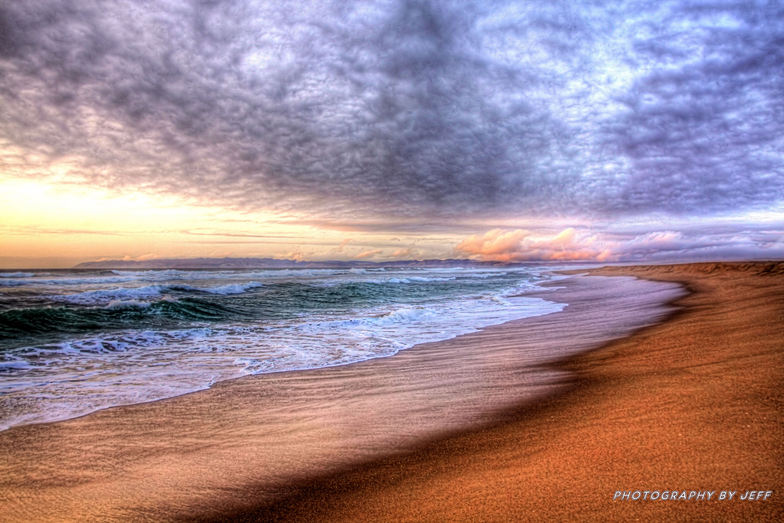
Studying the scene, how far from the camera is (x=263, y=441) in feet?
11.9

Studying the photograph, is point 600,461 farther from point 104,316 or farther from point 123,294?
point 123,294

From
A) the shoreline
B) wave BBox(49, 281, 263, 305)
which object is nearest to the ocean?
wave BBox(49, 281, 263, 305)

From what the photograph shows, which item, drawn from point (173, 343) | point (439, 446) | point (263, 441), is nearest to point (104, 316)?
point (173, 343)

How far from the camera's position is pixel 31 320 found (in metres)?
11.6

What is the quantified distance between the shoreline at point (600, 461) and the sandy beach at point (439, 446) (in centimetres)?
1

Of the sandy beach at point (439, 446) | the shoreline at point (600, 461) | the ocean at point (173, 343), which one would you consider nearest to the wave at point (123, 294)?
the ocean at point (173, 343)

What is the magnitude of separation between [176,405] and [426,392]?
2917 millimetres

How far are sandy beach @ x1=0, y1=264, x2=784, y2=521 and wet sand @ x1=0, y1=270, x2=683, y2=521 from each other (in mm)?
18

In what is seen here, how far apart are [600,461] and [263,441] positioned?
2.68 m

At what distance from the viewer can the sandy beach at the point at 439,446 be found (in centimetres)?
224

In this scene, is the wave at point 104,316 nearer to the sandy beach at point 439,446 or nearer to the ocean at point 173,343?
the ocean at point 173,343

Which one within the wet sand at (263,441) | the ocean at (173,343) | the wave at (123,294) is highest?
the wave at (123,294)

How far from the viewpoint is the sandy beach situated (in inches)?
88.1

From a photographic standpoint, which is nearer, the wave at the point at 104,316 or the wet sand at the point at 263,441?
the wet sand at the point at 263,441
